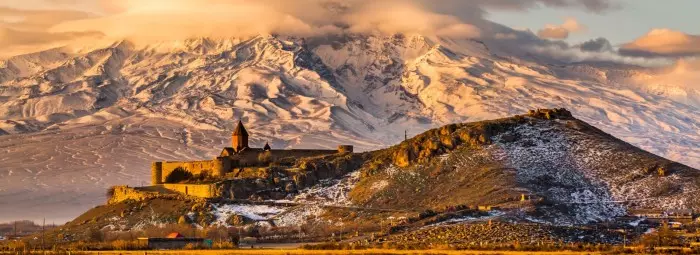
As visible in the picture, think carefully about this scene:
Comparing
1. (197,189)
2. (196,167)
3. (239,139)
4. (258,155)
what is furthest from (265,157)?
(239,139)

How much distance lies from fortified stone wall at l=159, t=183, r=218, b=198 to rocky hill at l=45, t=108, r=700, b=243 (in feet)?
6.95

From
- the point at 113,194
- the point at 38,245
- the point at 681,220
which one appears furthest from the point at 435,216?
the point at 113,194

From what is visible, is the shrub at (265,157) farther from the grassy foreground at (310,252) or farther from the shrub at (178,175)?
the grassy foreground at (310,252)

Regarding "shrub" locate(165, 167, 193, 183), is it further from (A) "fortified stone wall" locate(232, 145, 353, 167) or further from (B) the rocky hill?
(B) the rocky hill

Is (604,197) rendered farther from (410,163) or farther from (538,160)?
(410,163)

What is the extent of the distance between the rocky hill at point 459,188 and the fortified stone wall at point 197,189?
2117 millimetres

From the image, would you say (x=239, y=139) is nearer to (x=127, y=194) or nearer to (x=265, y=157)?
(x=265, y=157)

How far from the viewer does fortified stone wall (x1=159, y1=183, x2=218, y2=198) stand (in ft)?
407

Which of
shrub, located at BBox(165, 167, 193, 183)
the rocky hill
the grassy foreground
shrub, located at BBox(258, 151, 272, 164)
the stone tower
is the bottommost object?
the grassy foreground

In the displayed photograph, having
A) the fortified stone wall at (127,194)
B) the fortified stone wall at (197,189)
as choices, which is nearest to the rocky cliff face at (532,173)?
the fortified stone wall at (197,189)

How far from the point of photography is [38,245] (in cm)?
10838

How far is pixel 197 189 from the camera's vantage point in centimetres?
12588

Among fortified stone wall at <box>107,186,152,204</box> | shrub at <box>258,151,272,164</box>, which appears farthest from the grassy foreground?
shrub at <box>258,151,272,164</box>

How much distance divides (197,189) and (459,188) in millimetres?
22897
